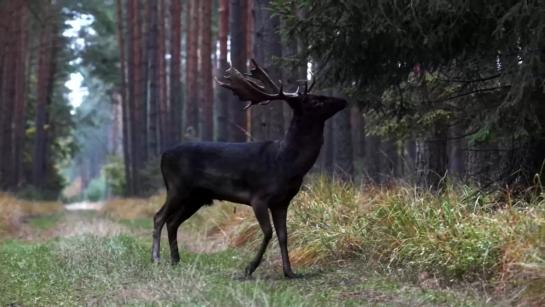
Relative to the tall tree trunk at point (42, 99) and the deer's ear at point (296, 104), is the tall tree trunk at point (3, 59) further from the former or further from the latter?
the deer's ear at point (296, 104)

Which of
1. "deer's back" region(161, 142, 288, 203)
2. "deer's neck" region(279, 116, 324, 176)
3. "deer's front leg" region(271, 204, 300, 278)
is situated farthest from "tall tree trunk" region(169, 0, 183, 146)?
"deer's neck" region(279, 116, 324, 176)

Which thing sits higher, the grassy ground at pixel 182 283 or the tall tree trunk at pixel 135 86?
the tall tree trunk at pixel 135 86

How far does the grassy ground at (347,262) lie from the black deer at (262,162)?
75cm

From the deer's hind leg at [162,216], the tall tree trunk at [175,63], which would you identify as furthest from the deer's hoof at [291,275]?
the tall tree trunk at [175,63]

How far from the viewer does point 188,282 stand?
22.9 ft

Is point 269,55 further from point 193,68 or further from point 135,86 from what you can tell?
point 135,86

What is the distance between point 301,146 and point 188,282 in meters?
1.86

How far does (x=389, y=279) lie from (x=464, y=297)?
1191mm

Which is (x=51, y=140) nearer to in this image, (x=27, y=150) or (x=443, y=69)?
(x=27, y=150)

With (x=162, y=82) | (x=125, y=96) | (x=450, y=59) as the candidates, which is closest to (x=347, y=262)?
(x=450, y=59)

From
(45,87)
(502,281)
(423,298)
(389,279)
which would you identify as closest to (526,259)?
(502,281)

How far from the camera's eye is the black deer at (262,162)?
7875mm

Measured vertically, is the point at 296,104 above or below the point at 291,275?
above

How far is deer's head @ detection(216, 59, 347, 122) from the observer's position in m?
7.87
